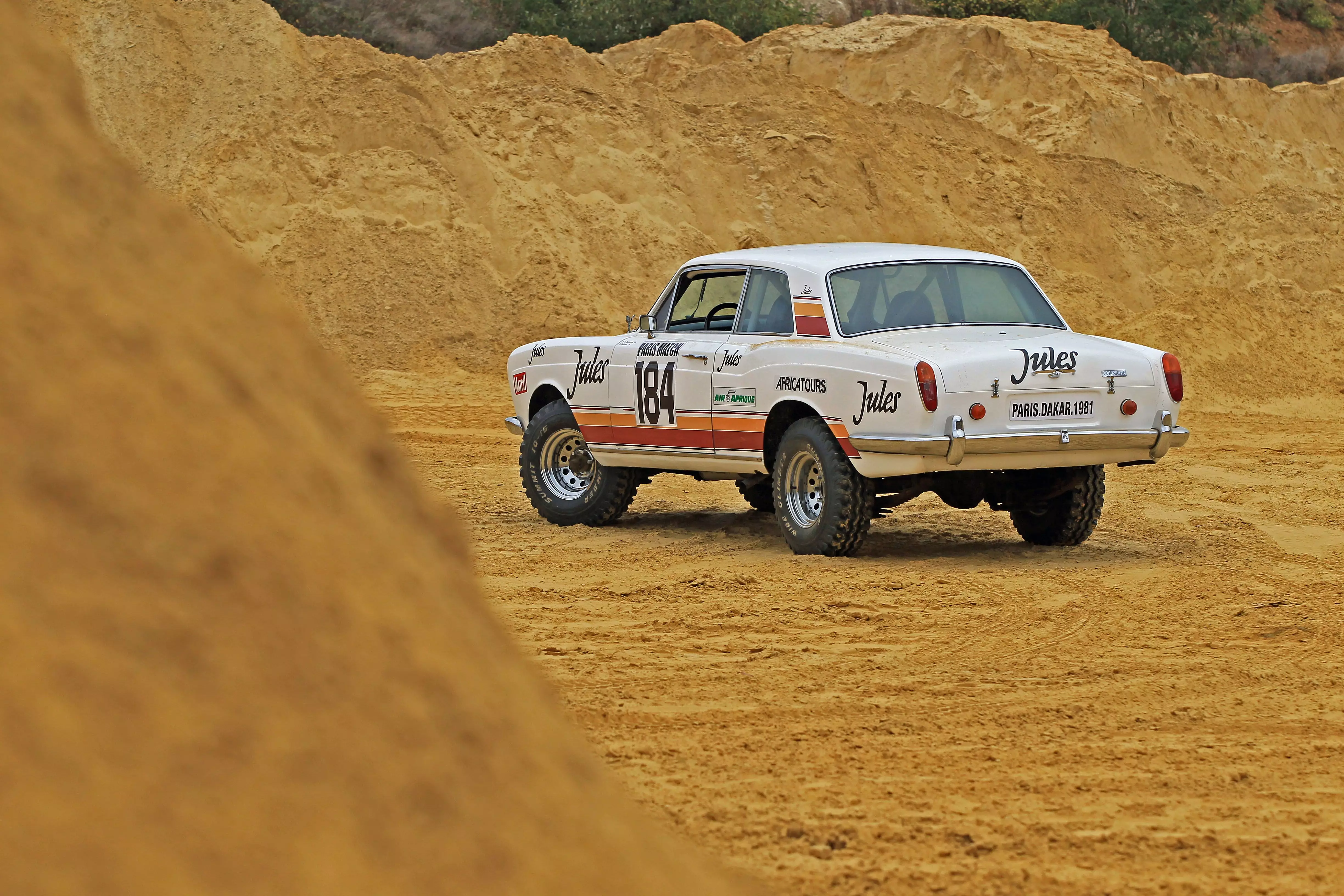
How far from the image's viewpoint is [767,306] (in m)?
9.82

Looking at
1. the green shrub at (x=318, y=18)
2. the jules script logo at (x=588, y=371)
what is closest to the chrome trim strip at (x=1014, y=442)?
the jules script logo at (x=588, y=371)

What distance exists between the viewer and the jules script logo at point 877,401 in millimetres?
8531

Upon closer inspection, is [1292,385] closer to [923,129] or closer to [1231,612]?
[923,129]

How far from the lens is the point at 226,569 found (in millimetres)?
2381

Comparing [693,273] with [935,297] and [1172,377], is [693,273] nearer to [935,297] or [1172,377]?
[935,297]

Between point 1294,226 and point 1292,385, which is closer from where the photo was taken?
point 1292,385

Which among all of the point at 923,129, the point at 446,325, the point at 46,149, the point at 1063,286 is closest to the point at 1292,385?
the point at 1063,286

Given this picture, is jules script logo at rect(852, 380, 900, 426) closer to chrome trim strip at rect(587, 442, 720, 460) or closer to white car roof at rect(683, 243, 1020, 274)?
chrome trim strip at rect(587, 442, 720, 460)

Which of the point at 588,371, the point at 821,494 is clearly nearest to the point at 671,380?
the point at 588,371

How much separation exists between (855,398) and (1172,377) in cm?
195

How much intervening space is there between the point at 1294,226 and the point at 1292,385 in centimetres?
489

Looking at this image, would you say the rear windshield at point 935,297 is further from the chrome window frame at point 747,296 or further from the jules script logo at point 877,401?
the jules script logo at point 877,401

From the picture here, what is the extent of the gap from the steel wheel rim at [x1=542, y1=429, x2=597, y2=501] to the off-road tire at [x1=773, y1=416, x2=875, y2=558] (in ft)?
6.83

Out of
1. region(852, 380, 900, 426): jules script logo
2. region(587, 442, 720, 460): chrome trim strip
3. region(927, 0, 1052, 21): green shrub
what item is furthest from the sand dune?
region(927, 0, 1052, 21): green shrub
